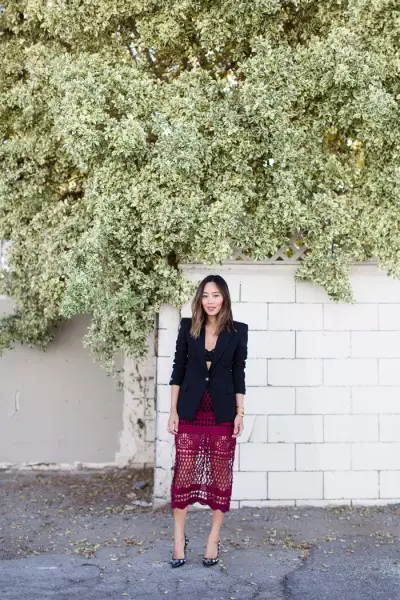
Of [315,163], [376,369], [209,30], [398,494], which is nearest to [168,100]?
[209,30]

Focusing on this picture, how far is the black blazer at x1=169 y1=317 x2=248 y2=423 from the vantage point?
4.71 metres

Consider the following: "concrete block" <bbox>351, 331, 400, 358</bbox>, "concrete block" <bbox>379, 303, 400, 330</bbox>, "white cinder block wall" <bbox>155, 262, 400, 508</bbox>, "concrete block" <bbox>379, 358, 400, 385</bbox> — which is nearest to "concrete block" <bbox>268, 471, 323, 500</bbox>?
"white cinder block wall" <bbox>155, 262, 400, 508</bbox>

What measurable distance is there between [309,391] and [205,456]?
172 centimetres

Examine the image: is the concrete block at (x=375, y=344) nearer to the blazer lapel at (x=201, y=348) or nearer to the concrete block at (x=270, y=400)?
the concrete block at (x=270, y=400)

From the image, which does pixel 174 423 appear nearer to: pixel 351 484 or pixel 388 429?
pixel 351 484

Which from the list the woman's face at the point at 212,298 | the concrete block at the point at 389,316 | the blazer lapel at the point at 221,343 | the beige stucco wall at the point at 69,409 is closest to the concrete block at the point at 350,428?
the concrete block at the point at 389,316

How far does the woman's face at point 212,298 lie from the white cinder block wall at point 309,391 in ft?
4.87

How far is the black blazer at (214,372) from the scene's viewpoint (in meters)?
4.71

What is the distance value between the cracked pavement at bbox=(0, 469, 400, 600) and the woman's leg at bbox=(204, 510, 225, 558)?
99mm

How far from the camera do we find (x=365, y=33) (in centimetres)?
595

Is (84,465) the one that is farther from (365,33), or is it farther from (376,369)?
(365,33)

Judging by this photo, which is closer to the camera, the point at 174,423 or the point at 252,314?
the point at 174,423

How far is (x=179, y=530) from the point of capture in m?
4.76

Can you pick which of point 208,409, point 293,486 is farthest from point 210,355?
point 293,486
